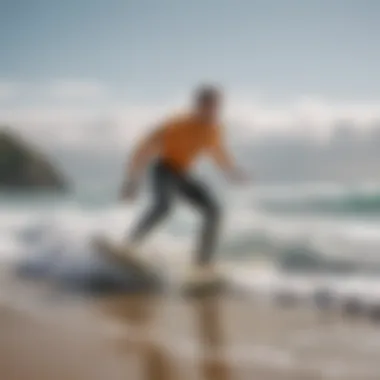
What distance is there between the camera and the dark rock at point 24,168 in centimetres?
215

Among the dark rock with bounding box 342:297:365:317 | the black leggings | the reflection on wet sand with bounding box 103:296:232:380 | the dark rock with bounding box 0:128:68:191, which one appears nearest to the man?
the black leggings

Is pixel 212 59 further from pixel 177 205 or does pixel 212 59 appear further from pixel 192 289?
pixel 192 289

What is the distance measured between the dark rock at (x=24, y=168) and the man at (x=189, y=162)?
27 cm

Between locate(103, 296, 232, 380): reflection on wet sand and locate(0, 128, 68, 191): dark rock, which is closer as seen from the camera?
locate(103, 296, 232, 380): reflection on wet sand

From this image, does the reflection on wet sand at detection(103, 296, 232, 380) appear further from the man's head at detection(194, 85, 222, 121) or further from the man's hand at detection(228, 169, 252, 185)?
the man's head at detection(194, 85, 222, 121)

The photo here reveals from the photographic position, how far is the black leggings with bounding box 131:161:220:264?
2035 millimetres

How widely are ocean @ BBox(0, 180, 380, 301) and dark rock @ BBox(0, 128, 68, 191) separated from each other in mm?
40

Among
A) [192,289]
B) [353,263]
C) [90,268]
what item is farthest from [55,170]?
[353,263]

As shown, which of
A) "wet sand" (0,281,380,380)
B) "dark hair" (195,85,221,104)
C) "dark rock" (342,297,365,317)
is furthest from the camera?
"dark hair" (195,85,221,104)

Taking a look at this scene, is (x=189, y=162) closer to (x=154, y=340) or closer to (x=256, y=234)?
(x=256, y=234)

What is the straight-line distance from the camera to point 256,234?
2.01m

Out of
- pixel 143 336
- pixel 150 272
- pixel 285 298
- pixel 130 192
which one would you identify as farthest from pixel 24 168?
pixel 285 298

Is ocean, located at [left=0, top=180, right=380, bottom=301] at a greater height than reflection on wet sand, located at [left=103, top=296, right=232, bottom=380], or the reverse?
ocean, located at [left=0, top=180, right=380, bottom=301]

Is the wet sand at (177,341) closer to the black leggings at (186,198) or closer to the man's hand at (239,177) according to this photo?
the black leggings at (186,198)
